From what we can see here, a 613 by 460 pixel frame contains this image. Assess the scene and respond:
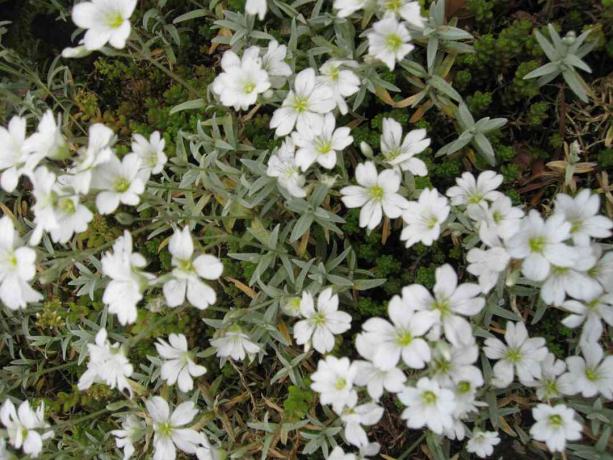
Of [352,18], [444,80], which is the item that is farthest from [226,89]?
[444,80]

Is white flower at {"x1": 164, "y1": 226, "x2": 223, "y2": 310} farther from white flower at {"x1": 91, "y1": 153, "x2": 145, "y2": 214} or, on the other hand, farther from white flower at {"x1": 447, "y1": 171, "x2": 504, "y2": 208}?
white flower at {"x1": 447, "y1": 171, "x2": 504, "y2": 208}

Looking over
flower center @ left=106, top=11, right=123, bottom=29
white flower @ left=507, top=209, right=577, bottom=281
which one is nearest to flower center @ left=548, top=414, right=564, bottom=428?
white flower @ left=507, top=209, right=577, bottom=281

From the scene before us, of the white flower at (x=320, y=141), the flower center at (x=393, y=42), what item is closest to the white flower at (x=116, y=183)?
the white flower at (x=320, y=141)

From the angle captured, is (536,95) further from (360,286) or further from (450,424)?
(450,424)

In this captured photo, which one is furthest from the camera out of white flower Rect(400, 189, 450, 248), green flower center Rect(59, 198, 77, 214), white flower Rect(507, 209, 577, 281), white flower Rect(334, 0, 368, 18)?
white flower Rect(334, 0, 368, 18)

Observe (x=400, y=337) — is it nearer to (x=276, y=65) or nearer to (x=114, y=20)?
(x=276, y=65)

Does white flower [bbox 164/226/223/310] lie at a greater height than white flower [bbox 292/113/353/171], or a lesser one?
lesser
